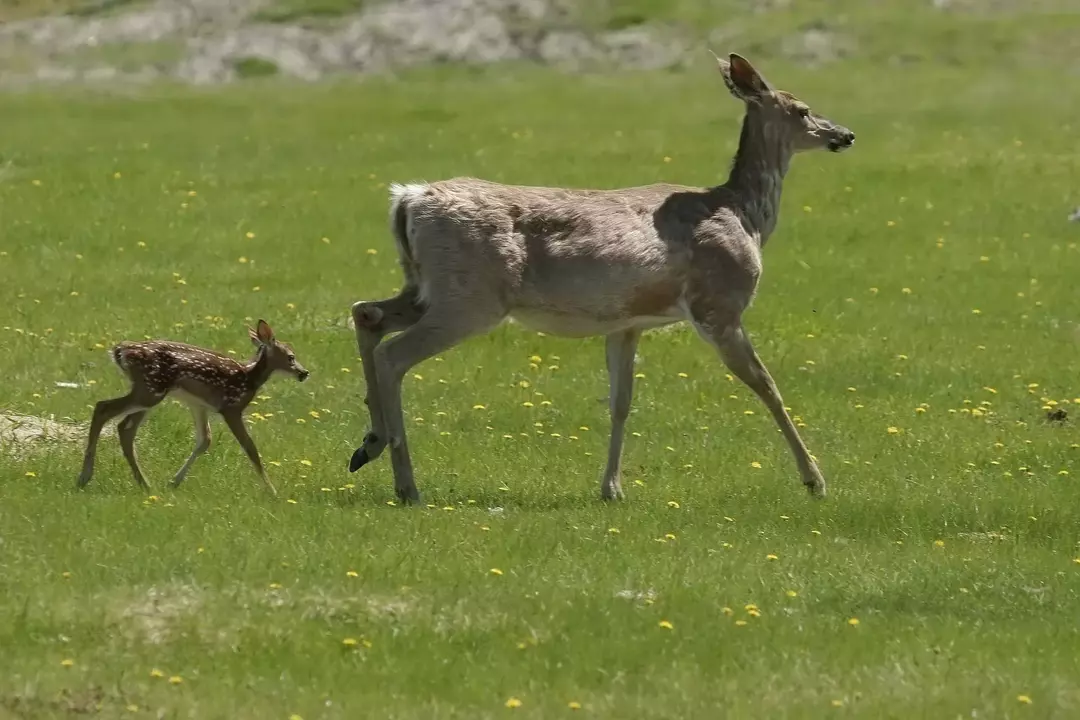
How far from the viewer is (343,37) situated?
135 ft

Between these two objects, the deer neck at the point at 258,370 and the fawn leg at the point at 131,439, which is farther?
the deer neck at the point at 258,370

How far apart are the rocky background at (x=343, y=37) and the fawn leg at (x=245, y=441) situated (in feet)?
90.1

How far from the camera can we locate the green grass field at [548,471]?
8.47 metres

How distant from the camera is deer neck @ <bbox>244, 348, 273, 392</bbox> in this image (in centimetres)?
1226

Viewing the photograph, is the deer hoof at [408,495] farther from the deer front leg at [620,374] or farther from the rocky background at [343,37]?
the rocky background at [343,37]

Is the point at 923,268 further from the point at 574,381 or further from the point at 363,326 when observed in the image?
the point at 363,326

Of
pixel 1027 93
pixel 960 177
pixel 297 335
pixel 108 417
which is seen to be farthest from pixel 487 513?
pixel 1027 93

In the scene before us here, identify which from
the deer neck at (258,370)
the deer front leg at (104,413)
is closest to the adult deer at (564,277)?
the deer neck at (258,370)

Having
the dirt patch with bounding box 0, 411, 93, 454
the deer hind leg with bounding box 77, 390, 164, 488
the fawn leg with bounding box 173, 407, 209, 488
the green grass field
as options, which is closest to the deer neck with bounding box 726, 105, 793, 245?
the green grass field

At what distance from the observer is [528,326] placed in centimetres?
1277

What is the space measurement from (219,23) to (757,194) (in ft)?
97.7

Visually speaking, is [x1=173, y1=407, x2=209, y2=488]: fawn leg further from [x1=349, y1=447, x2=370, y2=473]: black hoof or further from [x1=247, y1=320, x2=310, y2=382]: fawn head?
[x1=349, y1=447, x2=370, y2=473]: black hoof

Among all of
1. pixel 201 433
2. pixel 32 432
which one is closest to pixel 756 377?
pixel 201 433

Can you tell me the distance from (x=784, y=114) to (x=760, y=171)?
0.63 meters
